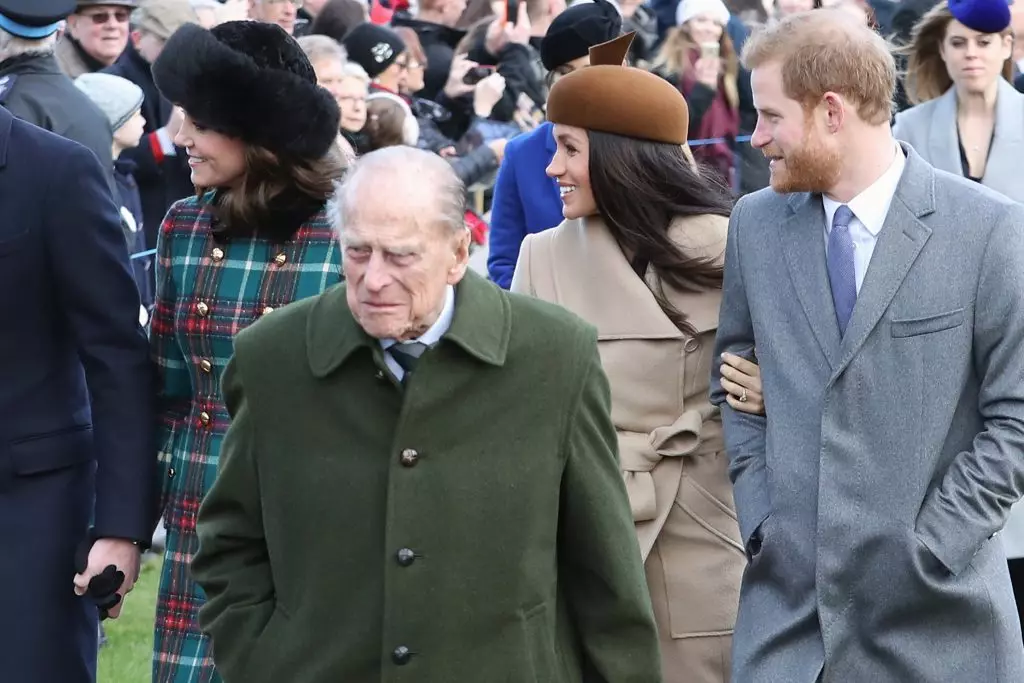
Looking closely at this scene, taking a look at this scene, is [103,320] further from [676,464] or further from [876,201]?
[876,201]

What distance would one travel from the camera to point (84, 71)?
9.58 metres

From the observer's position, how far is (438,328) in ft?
11.5

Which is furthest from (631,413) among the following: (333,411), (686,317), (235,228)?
(333,411)

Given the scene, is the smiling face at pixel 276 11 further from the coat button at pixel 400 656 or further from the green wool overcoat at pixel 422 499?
the coat button at pixel 400 656

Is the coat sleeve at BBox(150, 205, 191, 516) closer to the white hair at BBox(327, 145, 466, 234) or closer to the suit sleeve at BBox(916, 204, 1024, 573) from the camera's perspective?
the white hair at BBox(327, 145, 466, 234)

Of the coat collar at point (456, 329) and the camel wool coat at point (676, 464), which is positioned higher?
the coat collar at point (456, 329)

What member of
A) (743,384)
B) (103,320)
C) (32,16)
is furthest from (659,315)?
(32,16)

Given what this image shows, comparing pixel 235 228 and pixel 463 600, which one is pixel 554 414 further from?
pixel 235 228

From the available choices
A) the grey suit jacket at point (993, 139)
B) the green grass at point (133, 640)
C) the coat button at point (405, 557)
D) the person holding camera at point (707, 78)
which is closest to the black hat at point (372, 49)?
the person holding camera at point (707, 78)

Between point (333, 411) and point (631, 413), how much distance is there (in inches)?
53.8

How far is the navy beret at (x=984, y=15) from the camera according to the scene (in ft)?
24.3

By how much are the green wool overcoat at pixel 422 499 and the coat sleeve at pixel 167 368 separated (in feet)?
3.36

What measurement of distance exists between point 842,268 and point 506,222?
2.41 m

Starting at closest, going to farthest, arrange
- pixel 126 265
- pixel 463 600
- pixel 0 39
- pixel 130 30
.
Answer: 1. pixel 463 600
2. pixel 126 265
3. pixel 0 39
4. pixel 130 30
